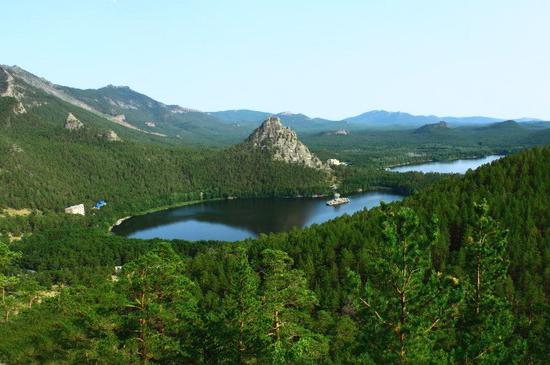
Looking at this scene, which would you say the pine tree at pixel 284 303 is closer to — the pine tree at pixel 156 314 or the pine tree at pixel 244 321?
the pine tree at pixel 244 321

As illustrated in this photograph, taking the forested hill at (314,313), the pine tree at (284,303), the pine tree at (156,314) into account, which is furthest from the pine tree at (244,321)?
the pine tree at (156,314)

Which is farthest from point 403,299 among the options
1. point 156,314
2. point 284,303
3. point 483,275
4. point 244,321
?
point 156,314

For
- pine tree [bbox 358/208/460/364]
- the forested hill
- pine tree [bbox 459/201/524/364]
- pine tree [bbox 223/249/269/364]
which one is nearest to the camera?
pine tree [bbox 358/208/460/364]

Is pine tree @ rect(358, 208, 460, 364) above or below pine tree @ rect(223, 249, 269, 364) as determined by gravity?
above

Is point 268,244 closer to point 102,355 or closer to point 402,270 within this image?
point 102,355

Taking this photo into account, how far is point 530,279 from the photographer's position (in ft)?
243

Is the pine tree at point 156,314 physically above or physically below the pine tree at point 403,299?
below

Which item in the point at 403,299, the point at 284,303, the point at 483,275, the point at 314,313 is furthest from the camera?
the point at 314,313

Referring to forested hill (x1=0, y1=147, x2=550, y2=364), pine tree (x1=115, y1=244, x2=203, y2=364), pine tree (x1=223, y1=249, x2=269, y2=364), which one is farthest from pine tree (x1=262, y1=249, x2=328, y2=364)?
pine tree (x1=115, y1=244, x2=203, y2=364)

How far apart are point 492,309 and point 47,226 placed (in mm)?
185929

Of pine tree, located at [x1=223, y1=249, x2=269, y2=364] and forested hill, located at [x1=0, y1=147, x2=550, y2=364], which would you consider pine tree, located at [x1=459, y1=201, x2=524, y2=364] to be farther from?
pine tree, located at [x1=223, y1=249, x2=269, y2=364]

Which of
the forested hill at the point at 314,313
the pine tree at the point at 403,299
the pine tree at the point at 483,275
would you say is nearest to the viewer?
the pine tree at the point at 403,299

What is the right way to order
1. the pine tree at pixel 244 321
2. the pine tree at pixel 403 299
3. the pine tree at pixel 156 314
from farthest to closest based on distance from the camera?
the pine tree at pixel 156 314 < the pine tree at pixel 244 321 < the pine tree at pixel 403 299

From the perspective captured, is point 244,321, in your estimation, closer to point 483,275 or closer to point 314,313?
point 483,275
